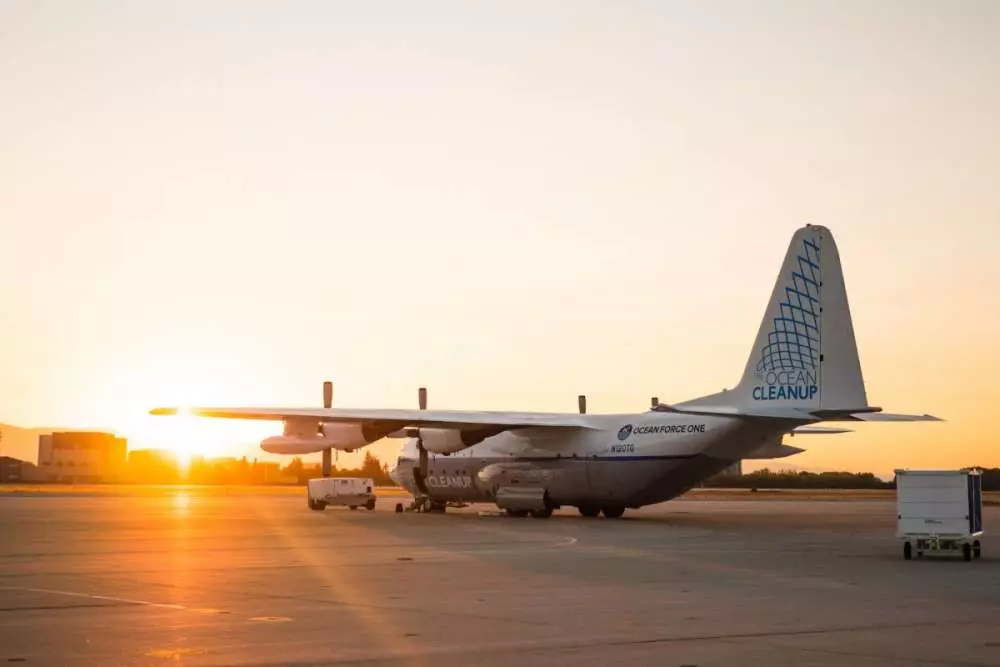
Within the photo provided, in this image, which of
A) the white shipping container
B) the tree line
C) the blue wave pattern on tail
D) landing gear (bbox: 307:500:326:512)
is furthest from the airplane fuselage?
the tree line

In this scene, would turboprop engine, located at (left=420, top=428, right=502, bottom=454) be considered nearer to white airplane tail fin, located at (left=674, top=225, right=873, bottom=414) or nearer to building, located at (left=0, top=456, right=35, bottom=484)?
white airplane tail fin, located at (left=674, top=225, right=873, bottom=414)

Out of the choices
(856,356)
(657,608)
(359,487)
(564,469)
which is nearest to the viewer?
(657,608)

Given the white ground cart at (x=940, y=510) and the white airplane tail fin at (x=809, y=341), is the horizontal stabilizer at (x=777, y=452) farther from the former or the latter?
the white ground cart at (x=940, y=510)

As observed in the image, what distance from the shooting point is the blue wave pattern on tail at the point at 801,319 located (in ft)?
115

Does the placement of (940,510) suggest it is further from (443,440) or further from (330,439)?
(330,439)

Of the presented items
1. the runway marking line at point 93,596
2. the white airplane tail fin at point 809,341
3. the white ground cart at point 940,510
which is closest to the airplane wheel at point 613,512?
the white airplane tail fin at point 809,341

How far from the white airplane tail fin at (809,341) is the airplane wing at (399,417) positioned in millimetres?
9743

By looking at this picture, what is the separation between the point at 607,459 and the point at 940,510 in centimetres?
1886

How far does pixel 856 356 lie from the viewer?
3441cm

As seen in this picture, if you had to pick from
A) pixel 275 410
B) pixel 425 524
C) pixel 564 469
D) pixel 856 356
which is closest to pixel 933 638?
pixel 856 356

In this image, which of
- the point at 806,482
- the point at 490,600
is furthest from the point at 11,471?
the point at 490,600

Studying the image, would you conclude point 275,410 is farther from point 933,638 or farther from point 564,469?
point 933,638

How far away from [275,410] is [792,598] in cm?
3097

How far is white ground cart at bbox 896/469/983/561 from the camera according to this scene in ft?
80.9
